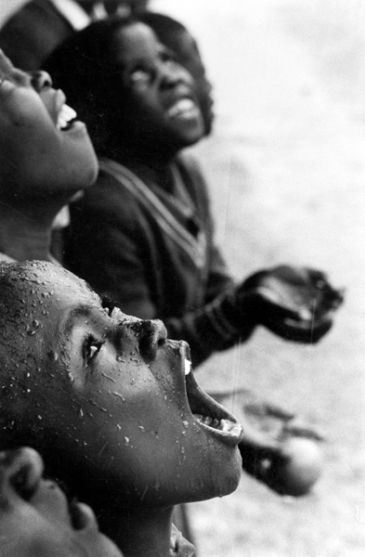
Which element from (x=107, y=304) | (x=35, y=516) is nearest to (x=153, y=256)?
(x=107, y=304)

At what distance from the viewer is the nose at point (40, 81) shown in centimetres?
80

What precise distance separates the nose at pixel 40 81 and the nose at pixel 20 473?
0.39m

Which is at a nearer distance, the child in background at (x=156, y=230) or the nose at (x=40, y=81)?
the nose at (x=40, y=81)

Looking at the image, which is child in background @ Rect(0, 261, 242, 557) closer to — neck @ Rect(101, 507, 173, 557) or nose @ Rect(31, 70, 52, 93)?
neck @ Rect(101, 507, 173, 557)

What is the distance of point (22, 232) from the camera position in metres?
0.83

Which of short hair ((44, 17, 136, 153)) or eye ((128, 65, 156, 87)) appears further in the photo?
eye ((128, 65, 156, 87))

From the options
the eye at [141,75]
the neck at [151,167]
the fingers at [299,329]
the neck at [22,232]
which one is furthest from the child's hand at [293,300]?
the neck at [22,232]

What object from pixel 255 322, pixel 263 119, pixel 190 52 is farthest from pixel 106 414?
pixel 263 119

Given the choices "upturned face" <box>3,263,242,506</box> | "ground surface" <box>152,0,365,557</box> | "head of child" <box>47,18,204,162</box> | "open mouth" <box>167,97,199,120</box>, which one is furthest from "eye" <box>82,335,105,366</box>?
"open mouth" <box>167,97,199,120</box>

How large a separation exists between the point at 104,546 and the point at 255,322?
2.56ft

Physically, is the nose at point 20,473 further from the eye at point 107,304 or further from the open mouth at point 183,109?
the open mouth at point 183,109

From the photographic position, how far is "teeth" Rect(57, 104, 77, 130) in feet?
2.63

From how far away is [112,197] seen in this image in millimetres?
1249

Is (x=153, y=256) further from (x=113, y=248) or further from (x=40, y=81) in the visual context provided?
(x=40, y=81)
